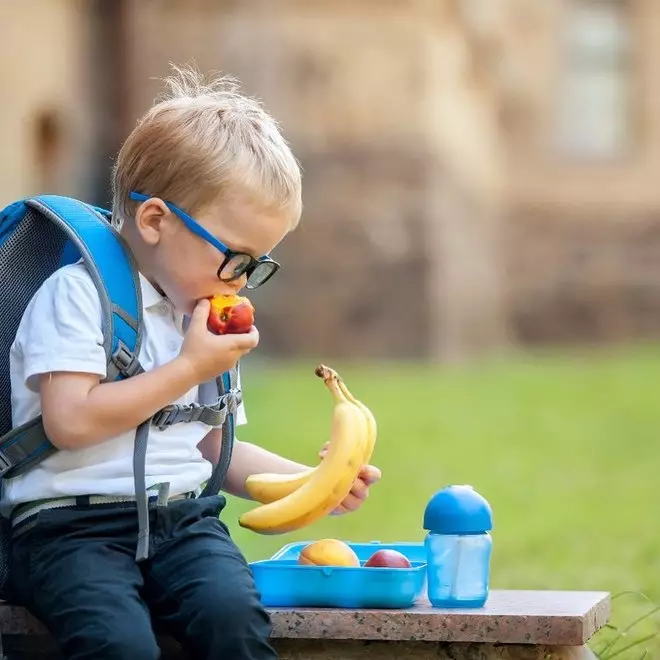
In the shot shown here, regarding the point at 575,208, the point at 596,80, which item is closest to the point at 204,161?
the point at 575,208

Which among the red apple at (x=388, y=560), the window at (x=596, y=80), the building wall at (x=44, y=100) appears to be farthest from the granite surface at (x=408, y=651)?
the window at (x=596, y=80)

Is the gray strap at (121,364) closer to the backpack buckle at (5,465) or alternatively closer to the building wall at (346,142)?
the backpack buckle at (5,465)

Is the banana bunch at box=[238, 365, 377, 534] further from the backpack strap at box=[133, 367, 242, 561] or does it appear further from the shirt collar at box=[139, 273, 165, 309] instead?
the shirt collar at box=[139, 273, 165, 309]

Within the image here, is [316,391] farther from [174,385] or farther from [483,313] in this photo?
[174,385]

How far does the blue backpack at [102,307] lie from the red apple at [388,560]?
1.10 ft

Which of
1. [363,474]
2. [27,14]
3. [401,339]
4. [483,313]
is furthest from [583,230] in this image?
[363,474]

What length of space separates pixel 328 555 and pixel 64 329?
0.67m

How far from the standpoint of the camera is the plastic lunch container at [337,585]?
2.99 m

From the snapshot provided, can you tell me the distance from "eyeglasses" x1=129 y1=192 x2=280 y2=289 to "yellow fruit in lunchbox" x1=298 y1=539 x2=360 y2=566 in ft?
1.71

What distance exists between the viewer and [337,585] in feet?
9.85

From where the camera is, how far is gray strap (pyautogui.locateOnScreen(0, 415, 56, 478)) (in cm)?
295

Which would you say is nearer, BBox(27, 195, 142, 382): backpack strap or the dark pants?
the dark pants

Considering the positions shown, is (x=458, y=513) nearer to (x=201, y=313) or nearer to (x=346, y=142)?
(x=201, y=313)

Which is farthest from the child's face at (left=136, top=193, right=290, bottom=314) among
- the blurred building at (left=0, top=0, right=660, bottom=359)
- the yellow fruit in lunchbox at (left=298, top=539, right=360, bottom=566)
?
the blurred building at (left=0, top=0, right=660, bottom=359)
